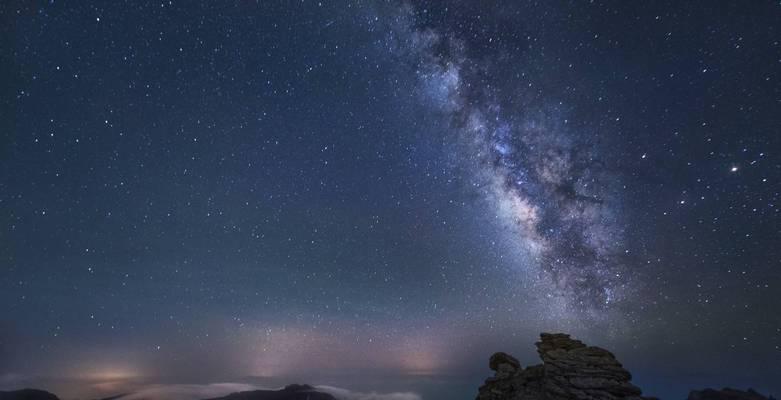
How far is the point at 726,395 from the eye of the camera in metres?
106

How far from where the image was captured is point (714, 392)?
11231 cm

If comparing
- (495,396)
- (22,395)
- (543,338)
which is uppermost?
(543,338)

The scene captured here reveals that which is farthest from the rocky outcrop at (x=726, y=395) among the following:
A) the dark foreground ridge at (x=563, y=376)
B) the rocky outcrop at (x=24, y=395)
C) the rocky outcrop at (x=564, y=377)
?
the rocky outcrop at (x=24, y=395)

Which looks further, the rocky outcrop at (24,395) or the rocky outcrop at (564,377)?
the rocky outcrop at (24,395)

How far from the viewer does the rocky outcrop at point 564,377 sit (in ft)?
73.0

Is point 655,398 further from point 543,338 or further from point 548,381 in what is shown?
point 543,338

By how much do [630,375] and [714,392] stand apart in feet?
447

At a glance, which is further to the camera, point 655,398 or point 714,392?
point 714,392

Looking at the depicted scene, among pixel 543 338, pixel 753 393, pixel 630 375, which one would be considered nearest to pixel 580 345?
pixel 543 338

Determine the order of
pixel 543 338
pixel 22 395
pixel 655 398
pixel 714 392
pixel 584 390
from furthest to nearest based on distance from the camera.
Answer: pixel 22 395 → pixel 714 392 → pixel 543 338 → pixel 584 390 → pixel 655 398

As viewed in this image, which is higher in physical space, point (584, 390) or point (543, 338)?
point (543, 338)

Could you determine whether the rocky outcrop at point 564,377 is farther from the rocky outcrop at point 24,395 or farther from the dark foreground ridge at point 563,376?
the rocky outcrop at point 24,395

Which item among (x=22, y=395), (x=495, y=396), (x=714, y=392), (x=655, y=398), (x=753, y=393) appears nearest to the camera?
(x=655, y=398)

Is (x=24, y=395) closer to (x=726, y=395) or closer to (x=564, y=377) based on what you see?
(x=564, y=377)
